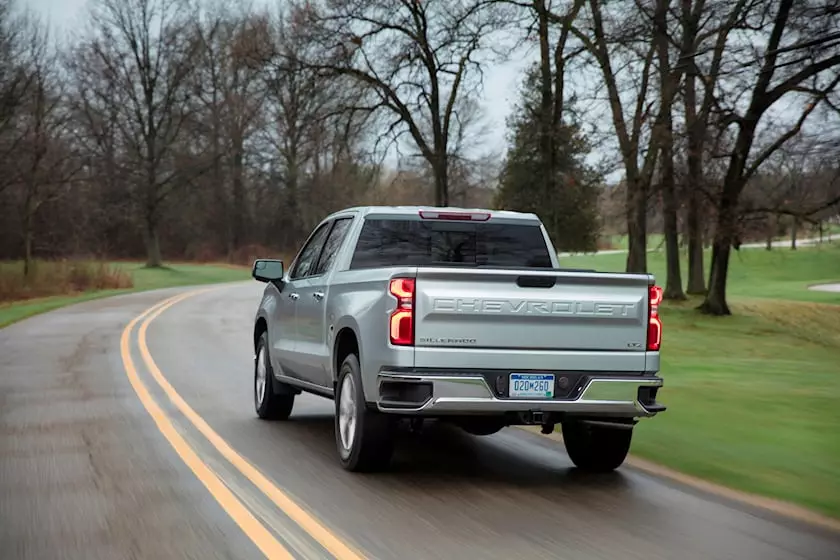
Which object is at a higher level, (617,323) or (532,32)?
(532,32)

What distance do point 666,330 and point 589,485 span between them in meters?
20.4

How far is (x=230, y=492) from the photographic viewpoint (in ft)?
24.5

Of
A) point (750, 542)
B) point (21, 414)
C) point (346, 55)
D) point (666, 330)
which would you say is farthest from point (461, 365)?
point (346, 55)

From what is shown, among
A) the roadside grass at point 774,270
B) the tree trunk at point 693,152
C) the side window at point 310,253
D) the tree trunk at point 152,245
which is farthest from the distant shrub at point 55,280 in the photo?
the side window at point 310,253

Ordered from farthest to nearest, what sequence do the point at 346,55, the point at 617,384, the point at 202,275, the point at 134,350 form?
the point at 202,275 → the point at 346,55 → the point at 134,350 → the point at 617,384

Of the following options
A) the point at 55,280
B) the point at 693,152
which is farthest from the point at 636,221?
the point at 55,280

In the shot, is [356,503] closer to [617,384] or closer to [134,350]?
[617,384]

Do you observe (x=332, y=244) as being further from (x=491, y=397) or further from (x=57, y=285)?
(x=57, y=285)

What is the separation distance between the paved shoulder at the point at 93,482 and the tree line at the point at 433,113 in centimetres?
853

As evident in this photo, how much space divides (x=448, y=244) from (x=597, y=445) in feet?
7.46

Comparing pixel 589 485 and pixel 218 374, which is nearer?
pixel 589 485

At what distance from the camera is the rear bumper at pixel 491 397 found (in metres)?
7.48

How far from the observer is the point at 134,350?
19359mm

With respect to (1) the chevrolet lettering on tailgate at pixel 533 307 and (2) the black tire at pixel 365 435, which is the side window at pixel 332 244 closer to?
(2) the black tire at pixel 365 435
